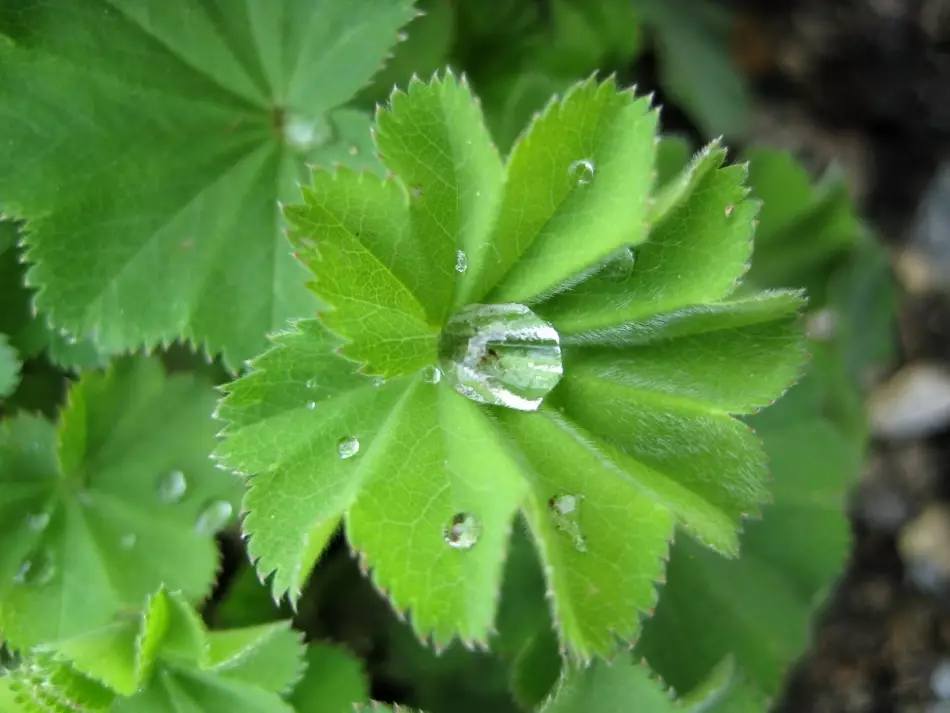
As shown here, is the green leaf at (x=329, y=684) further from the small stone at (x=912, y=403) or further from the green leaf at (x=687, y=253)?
the small stone at (x=912, y=403)

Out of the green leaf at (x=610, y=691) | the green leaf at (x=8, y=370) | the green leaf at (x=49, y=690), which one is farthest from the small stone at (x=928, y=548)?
the green leaf at (x=8, y=370)

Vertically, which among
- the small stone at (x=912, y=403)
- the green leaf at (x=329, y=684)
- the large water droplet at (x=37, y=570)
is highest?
the large water droplet at (x=37, y=570)

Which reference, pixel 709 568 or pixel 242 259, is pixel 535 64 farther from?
pixel 709 568

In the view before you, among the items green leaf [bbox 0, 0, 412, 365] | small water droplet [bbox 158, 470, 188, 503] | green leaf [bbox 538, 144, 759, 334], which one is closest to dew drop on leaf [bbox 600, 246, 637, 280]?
green leaf [bbox 538, 144, 759, 334]

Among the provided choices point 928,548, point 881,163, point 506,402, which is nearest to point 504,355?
point 506,402

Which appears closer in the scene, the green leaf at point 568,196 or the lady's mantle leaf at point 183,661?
the green leaf at point 568,196

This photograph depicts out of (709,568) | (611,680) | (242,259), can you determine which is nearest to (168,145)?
(242,259)

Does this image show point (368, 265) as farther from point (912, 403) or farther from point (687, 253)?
point (912, 403)
